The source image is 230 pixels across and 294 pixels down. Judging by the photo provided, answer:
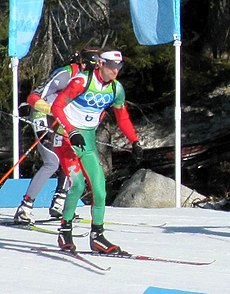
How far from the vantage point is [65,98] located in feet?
25.0

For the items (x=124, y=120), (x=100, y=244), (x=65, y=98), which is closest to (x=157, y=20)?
(x=124, y=120)

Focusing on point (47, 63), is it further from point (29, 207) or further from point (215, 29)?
point (29, 207)

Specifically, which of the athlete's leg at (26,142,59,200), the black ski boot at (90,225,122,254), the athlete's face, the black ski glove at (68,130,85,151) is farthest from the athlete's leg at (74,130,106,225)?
the athlete's leg at (26,142,59,200)

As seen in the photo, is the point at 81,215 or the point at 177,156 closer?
the point at 81,215

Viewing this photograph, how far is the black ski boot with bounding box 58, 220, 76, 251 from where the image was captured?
7781 millimetres

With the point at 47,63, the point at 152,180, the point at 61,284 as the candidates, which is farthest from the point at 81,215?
the point at 47,63

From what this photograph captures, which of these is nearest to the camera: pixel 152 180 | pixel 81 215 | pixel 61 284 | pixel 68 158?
pixel 61 284

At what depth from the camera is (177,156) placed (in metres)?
12.6

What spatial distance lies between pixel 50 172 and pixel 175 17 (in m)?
3.53

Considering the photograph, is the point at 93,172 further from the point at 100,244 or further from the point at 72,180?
the point at 100,244

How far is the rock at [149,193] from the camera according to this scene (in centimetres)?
1293

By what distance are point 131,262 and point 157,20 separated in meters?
5.46

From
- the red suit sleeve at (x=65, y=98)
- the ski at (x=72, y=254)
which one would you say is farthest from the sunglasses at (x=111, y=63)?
the ski at (x=72, y=254)

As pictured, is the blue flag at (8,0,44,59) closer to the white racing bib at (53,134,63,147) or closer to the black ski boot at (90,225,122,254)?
the white racing bib at (53,134,63,147)
